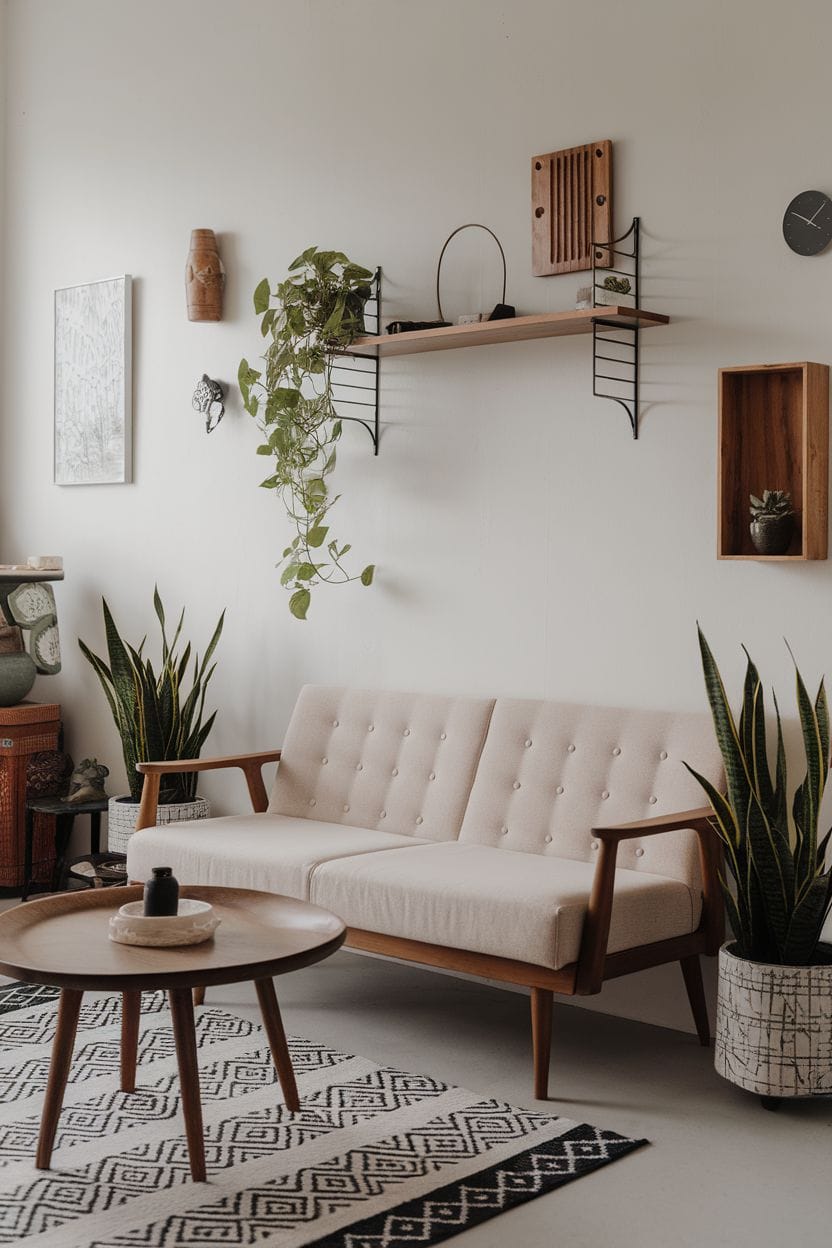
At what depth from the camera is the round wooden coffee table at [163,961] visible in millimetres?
2576

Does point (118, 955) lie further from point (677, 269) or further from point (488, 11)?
point (488, 11)

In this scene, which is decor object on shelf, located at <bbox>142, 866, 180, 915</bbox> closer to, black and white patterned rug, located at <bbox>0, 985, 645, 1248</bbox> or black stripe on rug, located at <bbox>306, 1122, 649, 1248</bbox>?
black and white patterned rug, located at <bbox>0, 985, 645, 1248</bbox>

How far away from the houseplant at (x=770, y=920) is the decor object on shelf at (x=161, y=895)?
1238 millimetres

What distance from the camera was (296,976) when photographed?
4.25 meters

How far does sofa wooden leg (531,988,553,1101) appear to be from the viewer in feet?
10.5

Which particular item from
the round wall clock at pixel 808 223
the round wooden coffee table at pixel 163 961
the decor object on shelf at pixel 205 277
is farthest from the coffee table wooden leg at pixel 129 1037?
the decor object on shelf at pixel 205 277

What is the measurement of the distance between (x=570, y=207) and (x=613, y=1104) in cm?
241

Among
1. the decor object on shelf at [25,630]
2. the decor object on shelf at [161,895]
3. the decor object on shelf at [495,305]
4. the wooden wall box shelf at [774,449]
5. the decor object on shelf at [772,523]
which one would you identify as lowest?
the decor object on shelf at [161,895]

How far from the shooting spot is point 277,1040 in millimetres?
3059

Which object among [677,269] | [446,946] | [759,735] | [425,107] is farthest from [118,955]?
[425,107]

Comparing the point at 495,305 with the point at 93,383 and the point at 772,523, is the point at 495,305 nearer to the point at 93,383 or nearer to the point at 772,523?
the point at 772,523

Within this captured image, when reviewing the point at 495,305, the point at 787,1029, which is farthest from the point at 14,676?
the point at 787,1029

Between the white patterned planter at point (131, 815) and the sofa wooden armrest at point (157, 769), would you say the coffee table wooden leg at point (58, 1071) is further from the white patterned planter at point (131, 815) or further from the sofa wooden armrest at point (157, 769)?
the white patterned planter at point (131, 815)

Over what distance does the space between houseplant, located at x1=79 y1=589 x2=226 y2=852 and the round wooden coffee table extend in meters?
1.54
